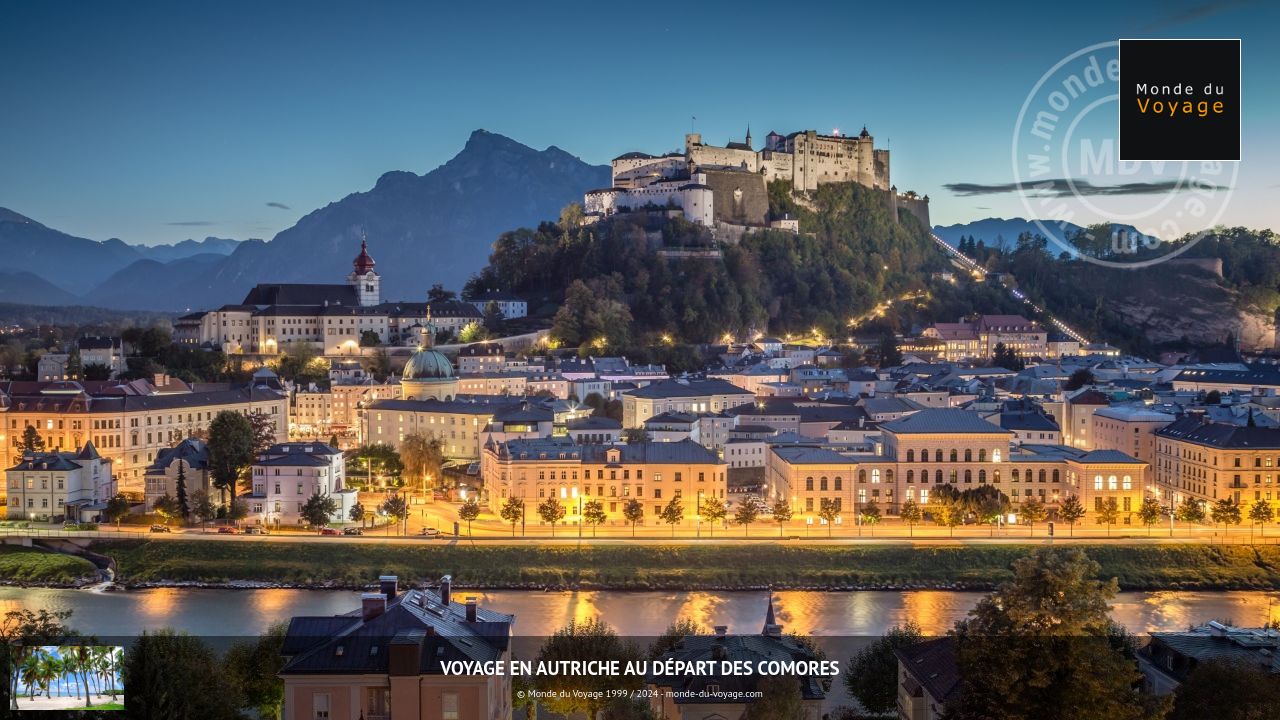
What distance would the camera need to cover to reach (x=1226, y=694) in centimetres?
811

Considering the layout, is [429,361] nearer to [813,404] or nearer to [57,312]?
[813,404]

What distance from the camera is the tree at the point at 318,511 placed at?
19.8 meters

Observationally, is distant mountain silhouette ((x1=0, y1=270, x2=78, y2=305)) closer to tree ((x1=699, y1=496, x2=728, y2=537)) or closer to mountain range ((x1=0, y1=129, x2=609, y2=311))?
mountain range ((x1=0, y1=129, x2=609, y2=311))

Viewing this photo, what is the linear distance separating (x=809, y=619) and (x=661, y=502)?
564cm

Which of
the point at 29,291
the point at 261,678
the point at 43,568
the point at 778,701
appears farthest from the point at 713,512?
the point at 29,291

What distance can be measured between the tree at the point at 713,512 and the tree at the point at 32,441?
14332 mm

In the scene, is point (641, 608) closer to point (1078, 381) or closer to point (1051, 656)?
point (1051, 656)

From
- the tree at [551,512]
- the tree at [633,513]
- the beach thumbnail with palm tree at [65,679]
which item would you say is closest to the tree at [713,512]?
the tree at [633,513]

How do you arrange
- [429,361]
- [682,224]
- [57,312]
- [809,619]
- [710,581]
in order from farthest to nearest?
[57,312] → [682,224] → [429,361] → [710,581] → [809,619]

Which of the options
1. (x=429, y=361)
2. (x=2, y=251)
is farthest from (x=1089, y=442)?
(x=2, y=251)

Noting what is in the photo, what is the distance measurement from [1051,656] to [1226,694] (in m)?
2.14

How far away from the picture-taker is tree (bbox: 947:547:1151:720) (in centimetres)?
687

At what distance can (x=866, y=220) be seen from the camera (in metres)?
48.3

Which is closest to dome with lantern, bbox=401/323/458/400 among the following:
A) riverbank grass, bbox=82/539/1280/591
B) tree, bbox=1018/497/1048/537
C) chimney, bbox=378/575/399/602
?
riverbank grass, bbox=82/539/1280/591
